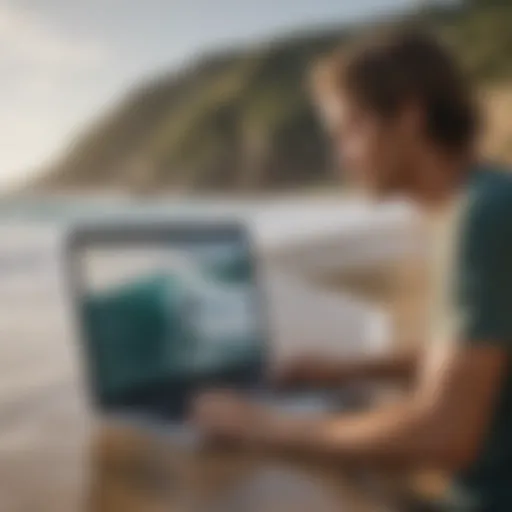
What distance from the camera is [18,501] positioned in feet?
3.45

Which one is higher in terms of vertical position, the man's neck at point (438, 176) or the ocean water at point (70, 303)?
the man's neck at point (438, 176)

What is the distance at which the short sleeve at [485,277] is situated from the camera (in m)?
1.04

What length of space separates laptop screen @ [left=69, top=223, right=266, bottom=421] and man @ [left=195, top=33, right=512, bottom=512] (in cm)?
5

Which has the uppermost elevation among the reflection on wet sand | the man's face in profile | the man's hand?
the man's face in profile

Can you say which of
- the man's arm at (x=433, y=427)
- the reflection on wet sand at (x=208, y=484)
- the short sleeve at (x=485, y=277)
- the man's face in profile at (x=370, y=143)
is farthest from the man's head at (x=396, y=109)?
the reflection on wet sand at (x=208, y=484)

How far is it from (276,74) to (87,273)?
0.35 m

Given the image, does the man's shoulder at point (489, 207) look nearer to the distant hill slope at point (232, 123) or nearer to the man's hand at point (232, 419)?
the distant hill slope at point (232, 123)

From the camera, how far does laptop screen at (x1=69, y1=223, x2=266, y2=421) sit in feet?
3.55

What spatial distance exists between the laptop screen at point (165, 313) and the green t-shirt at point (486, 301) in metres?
0.25

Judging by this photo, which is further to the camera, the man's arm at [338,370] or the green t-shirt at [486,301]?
the man's arm at [338,370]

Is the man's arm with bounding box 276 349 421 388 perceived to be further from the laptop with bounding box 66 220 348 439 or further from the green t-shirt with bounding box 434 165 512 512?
the green t-shirt with bounding box 434 165 512 512

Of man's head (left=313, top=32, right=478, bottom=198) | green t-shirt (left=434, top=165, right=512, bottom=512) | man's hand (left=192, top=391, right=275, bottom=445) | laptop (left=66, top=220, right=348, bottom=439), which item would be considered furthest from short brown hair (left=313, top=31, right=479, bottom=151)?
man's hand (left=192, top=391, right=275, bottom=445)

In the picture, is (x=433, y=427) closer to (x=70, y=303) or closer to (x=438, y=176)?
(x=438, y=176)

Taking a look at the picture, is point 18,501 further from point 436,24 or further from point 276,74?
point 436,24
